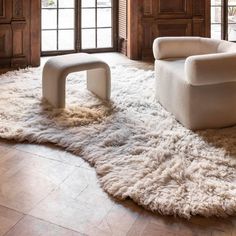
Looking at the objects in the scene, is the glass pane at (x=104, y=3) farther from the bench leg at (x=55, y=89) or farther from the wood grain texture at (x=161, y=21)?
the bench leg at (x=55, y=89)

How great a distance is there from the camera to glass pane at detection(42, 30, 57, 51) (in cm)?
523

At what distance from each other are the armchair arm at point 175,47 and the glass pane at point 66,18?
231cm

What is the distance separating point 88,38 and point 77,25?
26 cm

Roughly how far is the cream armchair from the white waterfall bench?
1.62ft

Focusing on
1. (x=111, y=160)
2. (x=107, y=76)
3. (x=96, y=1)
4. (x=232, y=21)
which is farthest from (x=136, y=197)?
(x=232, y=21)

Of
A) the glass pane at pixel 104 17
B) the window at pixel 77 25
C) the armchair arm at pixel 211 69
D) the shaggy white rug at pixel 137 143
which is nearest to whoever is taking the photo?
the shaggy white rug at pixel 137 143

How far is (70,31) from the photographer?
5.32m

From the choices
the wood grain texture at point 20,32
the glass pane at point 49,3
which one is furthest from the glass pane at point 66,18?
the wood grain texture at point 20,32

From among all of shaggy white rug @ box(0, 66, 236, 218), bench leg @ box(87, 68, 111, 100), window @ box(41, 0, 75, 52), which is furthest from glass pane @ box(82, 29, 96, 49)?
bench leg @ box(87, 68, 111, 100)

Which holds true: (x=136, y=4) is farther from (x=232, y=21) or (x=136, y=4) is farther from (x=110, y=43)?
(x=232, y=21)

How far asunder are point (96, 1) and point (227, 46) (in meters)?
2.77

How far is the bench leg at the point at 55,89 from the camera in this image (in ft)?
10.1

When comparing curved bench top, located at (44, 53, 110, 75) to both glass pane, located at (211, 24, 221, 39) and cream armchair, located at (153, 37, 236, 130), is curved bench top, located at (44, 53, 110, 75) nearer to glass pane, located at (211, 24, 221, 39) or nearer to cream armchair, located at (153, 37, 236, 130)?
cream armchair, located at (153, 37, 236, 130)

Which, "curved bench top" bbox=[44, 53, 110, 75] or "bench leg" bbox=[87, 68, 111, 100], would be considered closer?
"curved bench top" bbox=[44, 53, 110, 75]
